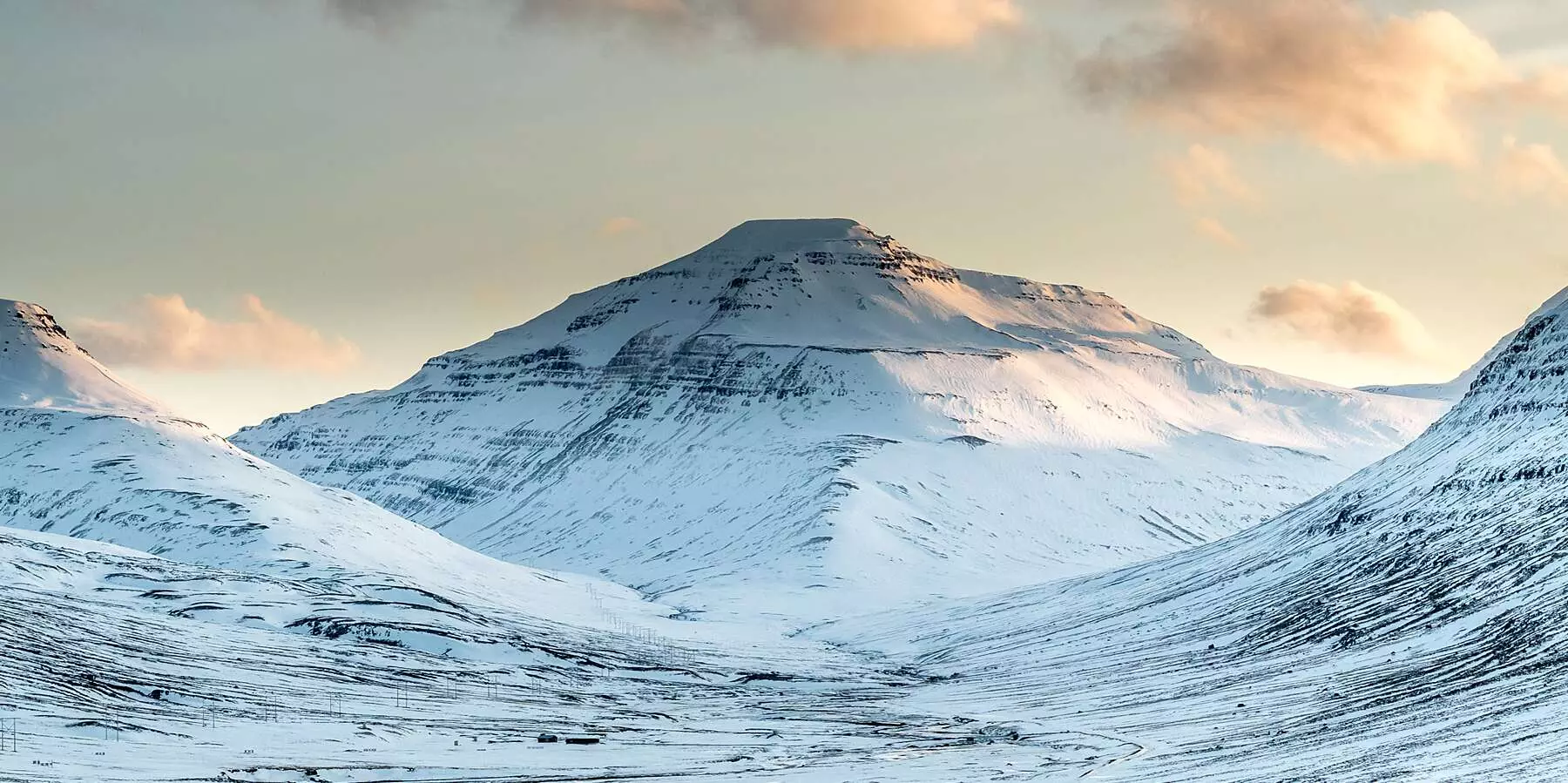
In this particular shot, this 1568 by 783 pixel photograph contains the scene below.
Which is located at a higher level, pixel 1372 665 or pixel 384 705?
pixel 1372 665

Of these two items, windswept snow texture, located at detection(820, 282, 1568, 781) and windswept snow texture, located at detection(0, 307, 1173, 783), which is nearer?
windswept snow texture, located at detection(820, 282, 1568, 781)

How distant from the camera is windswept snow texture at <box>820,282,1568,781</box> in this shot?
110 meters

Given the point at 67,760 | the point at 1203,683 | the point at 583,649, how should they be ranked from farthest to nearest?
the point at 583,649 < the point at 1203,683 < the point at 67,760

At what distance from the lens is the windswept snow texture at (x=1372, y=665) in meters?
110

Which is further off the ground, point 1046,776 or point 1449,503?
point 1449,503

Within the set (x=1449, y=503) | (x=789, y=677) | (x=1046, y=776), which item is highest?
(x=1449, y=503)

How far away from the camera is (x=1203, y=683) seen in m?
161

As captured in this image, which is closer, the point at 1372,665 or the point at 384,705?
the point at 384,705

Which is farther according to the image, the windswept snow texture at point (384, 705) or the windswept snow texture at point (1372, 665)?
the windswept snow texture at point (384, 705)

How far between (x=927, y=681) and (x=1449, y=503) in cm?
5104

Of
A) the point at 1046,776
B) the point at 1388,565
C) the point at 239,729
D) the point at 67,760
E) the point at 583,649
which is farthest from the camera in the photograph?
the point at 583,649

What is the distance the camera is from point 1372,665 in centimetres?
14788

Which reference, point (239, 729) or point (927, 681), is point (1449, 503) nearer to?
point (927, 681)

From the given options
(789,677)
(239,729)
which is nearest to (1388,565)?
(789,677)
